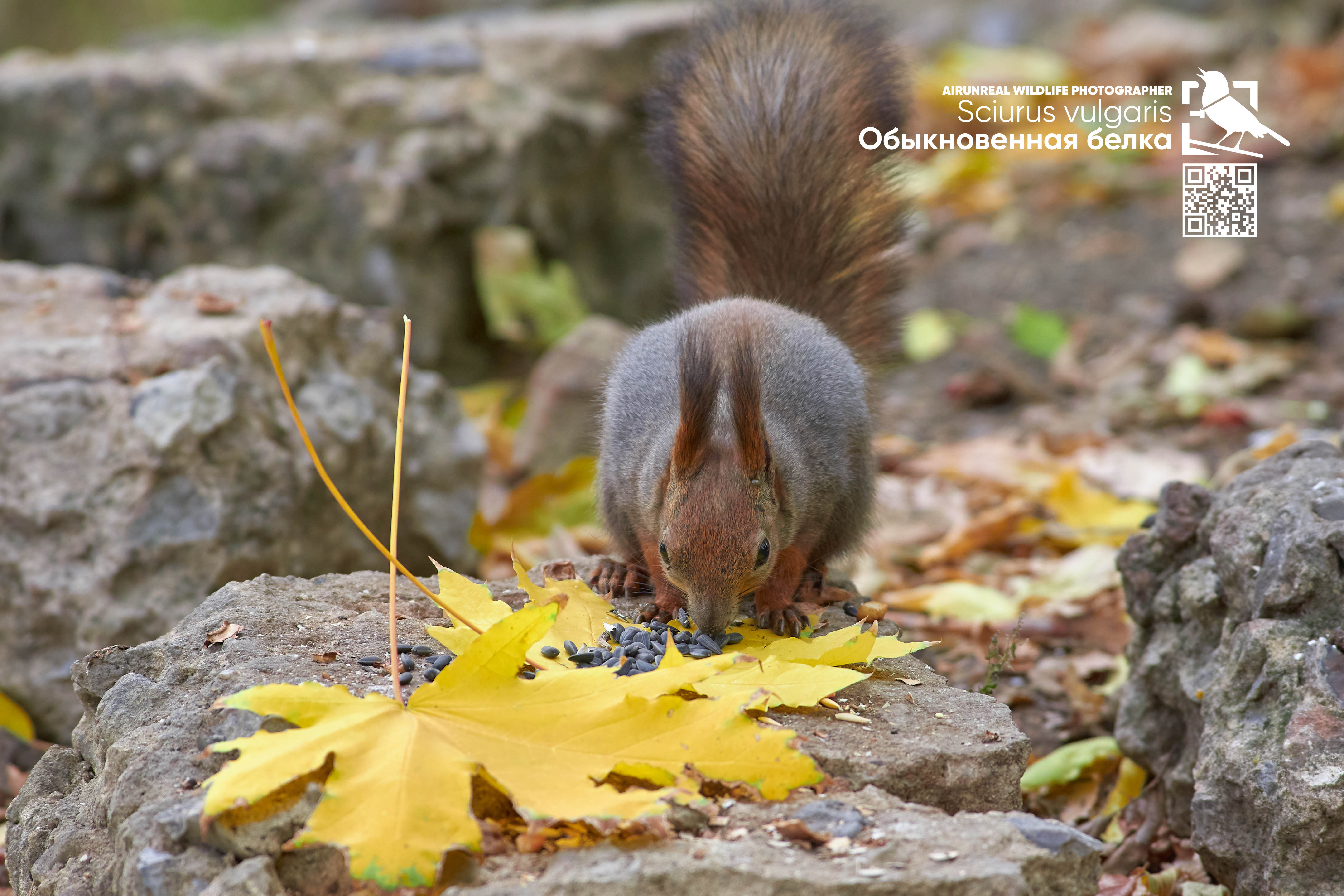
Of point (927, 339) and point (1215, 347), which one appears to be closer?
point (1215, 347)

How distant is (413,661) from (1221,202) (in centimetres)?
445

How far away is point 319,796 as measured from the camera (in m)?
1.42

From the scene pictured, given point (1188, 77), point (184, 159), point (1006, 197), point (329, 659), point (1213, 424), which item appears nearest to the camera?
point (329, 659)

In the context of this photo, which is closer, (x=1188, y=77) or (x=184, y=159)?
(x=184, y=159)

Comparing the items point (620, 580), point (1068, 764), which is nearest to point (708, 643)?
point (620, 580)

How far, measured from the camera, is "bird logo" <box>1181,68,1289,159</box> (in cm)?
575

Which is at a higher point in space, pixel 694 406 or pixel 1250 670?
pixel 694 406

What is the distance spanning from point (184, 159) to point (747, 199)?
253 cm

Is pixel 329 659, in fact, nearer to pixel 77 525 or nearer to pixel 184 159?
pixel 77 525

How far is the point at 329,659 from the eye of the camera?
6.00ft

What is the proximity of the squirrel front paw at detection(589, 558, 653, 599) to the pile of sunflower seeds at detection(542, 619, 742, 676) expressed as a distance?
0.24m

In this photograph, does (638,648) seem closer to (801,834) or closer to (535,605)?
(535,605)

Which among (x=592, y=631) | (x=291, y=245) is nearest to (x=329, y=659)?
(x=592, y=631)

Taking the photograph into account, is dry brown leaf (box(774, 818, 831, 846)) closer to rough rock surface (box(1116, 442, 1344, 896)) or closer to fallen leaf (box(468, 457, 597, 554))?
rough rock surface (box(1116, 442, 1344, 896))
